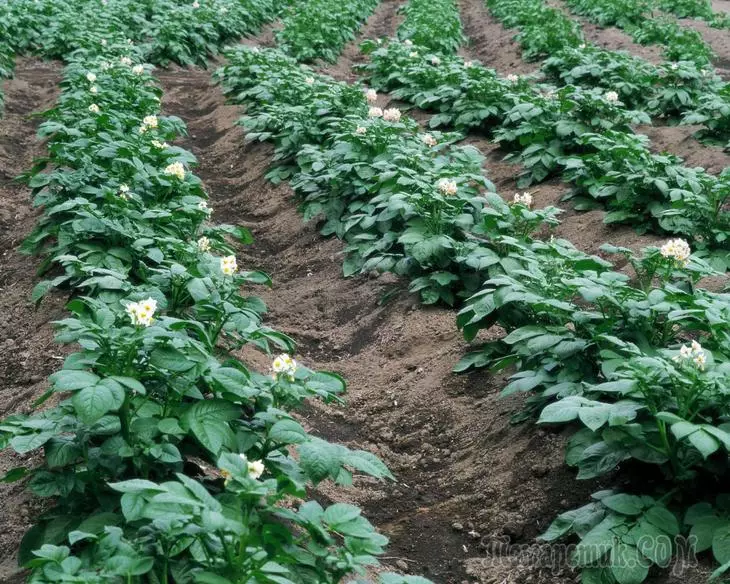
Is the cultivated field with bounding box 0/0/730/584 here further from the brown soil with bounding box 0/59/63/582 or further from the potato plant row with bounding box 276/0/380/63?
the potato plant row with bounding box 276/0/380/63

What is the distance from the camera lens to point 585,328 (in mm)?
4164

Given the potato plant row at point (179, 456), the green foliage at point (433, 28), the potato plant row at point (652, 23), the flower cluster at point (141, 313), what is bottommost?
the green foliage at point (433, 28)

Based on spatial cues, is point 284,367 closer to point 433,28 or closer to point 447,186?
point 447,186

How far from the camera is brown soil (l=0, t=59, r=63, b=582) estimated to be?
140 inches

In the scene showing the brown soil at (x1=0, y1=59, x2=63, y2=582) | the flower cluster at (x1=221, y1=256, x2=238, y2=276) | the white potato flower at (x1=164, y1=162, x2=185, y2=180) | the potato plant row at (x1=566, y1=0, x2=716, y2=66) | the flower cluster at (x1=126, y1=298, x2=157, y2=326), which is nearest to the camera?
the flower cluster at (x1=126, y1=298, x2=157, y2=326)

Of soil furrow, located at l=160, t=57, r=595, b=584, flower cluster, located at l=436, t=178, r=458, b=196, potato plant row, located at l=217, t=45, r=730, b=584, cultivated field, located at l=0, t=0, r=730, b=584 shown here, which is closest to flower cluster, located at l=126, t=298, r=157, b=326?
cultivated field, located at l=0, t=0, r=730, b=584

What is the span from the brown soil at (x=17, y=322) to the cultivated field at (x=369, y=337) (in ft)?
0.08

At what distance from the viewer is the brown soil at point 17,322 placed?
356cm

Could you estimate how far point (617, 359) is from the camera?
379 centimetres

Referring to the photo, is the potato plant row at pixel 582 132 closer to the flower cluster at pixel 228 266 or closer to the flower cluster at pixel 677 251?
the flower cluster at pixel 677 251

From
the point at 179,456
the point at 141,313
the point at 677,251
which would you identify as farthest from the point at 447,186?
the point at 179,456

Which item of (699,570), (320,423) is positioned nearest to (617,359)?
(699,570)

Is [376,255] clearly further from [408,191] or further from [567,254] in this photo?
[567,254]

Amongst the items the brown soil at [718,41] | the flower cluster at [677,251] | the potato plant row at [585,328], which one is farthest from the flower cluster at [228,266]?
the brown soil at [718,41]
